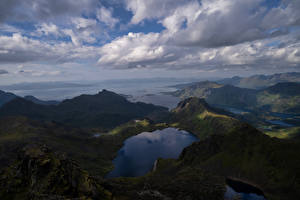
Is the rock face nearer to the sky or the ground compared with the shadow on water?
nearer to the sky

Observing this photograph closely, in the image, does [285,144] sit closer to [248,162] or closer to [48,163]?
[248,162]

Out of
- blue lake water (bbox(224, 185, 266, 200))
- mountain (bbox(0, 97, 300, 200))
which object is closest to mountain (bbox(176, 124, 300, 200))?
mountain (bbox(0, 97, 300, 200))

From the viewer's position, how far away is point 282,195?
101375 mm

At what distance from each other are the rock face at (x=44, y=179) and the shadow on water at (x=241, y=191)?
88.4m

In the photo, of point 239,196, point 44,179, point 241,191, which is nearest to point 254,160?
point 241,191

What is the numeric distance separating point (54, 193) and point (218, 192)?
98658 millimetres

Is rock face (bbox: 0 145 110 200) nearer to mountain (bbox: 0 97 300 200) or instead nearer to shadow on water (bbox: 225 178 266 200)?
mountain (bbox: 0 97 300 200)

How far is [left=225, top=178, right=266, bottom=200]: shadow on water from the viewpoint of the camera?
355 feet

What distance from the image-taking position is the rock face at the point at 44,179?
2199 inches

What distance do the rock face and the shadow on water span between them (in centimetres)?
8839

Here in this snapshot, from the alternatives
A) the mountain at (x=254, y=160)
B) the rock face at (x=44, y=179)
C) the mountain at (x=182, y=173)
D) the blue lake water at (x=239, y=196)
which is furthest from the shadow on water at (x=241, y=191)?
the rock face at (x=44, y=179)

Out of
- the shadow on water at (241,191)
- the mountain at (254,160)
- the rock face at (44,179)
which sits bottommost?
the shadow on water at (241,191)

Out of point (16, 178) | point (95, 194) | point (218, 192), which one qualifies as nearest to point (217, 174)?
point (218, 192)

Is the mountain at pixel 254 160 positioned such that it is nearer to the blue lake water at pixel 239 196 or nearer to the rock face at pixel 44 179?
the blue lake water at pixel 239 196
